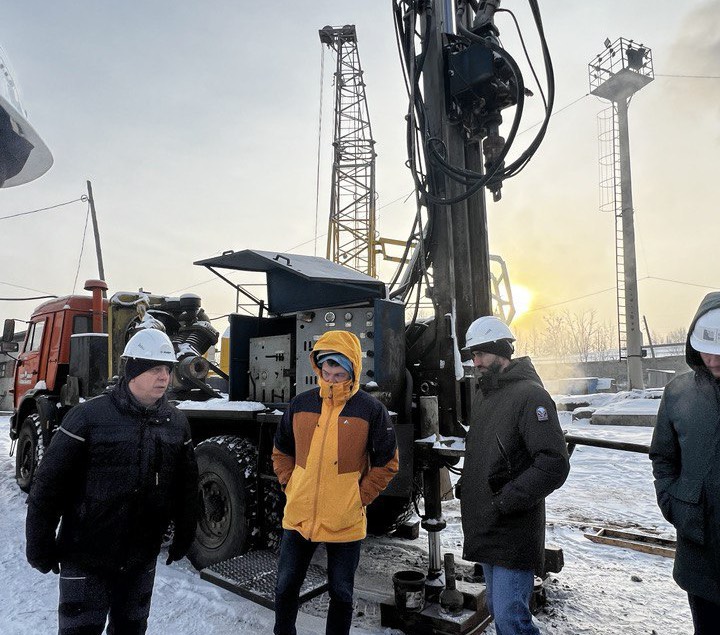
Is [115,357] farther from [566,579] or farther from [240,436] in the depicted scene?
[566,579]

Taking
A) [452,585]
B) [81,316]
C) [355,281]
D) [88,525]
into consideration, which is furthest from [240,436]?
[81,316]

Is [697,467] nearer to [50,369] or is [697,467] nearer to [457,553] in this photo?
[457,553]

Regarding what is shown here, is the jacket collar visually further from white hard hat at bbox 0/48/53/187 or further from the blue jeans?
white hard hat at bbox 0/48/53/187

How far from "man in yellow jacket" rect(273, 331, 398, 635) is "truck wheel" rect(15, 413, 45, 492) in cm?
617

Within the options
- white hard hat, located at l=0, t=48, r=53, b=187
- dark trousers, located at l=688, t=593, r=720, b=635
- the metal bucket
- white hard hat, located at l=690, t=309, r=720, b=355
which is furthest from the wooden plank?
white hard hat, located at l=0, t=48, r=53, b=187

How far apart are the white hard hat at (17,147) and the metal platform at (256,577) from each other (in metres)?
3.18

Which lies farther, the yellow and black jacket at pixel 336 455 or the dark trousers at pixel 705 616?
the yellow and black jacket at pixel 336 455

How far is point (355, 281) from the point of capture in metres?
4.68

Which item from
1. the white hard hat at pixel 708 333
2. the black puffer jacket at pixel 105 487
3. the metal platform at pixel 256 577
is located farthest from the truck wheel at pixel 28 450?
the white hard hat at pixel 708 333

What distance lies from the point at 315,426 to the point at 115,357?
589 cm

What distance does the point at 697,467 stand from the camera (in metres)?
2.07

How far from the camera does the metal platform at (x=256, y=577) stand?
12.5ft

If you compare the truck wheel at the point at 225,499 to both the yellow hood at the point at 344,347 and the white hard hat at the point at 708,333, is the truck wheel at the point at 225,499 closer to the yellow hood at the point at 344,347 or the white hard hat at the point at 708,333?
the yellow hood at the point at 344,347

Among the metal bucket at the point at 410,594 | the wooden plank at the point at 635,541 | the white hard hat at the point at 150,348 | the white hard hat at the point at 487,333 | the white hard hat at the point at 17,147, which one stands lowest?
the wooden plank at the point at 635,541
